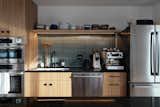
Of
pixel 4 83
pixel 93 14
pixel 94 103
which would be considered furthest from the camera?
pixel 93 14

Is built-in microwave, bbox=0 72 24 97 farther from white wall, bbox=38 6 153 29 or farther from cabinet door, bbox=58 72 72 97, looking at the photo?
white wall, bbox=38 6 153 29

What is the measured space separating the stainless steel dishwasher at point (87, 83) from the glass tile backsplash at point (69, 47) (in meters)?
0.92

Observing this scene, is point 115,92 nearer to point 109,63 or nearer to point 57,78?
point 109,63

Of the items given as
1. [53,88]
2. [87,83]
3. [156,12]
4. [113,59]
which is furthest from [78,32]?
[156,12]

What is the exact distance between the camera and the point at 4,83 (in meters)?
4.37

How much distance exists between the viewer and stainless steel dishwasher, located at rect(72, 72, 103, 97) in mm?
4566

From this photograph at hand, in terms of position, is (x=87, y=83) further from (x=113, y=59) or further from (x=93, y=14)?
(x=93, y=14)

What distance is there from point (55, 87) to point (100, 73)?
842 millimetres

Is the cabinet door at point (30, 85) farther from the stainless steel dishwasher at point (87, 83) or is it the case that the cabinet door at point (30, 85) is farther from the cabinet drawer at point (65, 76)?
the stainless steel dishwasher at point (87, 83)

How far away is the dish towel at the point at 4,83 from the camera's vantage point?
172 inches

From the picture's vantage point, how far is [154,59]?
4223 millimetres

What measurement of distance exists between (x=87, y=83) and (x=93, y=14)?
1.63 meters

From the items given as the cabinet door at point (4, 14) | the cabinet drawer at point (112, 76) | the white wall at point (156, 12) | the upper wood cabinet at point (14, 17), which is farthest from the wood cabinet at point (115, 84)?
the cabinet door at point (4, 14)

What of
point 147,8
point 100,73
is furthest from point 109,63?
point 147,8
